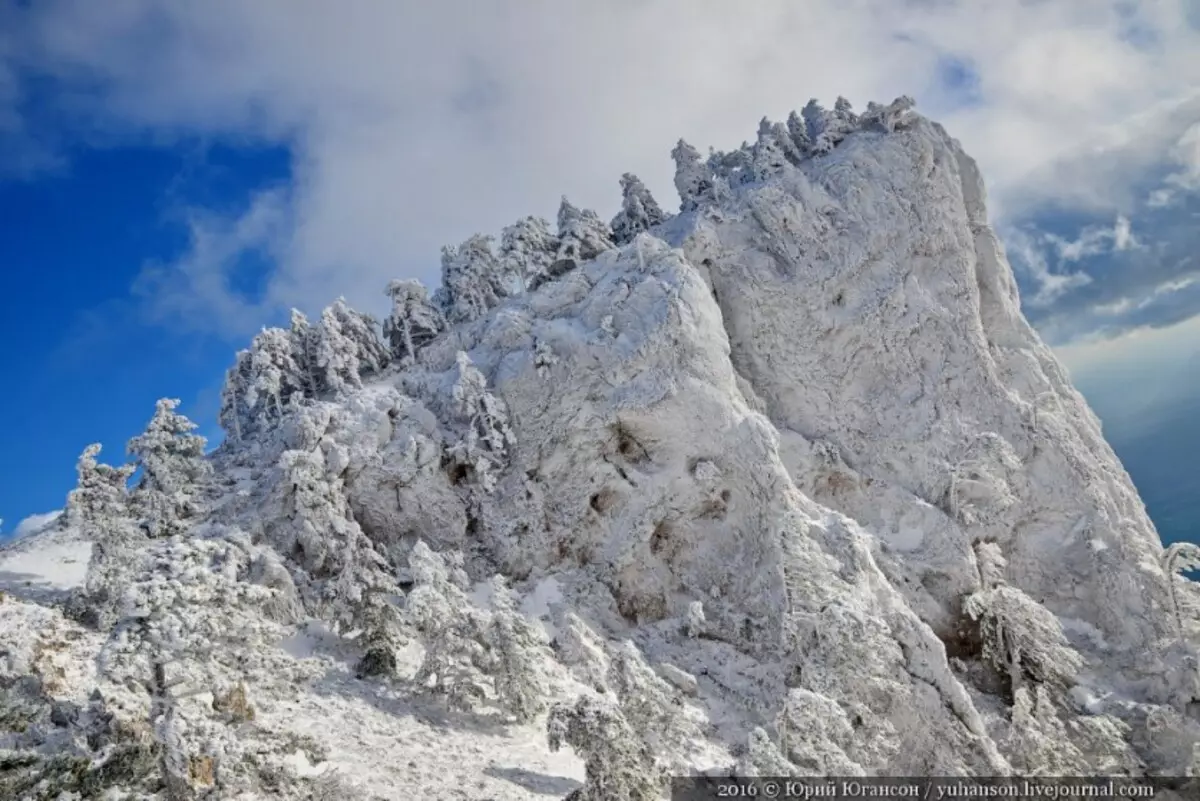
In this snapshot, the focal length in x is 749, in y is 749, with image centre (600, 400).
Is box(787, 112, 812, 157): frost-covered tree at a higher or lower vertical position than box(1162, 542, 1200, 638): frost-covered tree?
higher

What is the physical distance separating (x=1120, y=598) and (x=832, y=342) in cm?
1928

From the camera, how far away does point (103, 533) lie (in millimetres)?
28234

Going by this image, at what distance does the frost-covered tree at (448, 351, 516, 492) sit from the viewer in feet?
121

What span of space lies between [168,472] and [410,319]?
1919 cm

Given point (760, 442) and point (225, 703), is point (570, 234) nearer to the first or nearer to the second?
point (760, 442)

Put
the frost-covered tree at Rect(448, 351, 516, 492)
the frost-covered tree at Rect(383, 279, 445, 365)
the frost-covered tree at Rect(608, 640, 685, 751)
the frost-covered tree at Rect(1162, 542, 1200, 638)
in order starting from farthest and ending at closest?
the frost-covered tree at Rect(383, 279, 445, 365) < the frost-covered tree at Rect(448, 351, 516, 492) < the frost-covered tree at Rect(1162, 542, 1200, 638) < the frost-covered tree at Rect(608, 640, 685, 751)

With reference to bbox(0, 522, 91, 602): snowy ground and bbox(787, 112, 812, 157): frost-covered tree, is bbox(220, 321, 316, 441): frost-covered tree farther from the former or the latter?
bbox(787, 112, 812, 157): frost-covered tree

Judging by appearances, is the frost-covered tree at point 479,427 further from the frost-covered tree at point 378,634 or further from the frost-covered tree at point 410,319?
the frost-covered tree at point 410,319

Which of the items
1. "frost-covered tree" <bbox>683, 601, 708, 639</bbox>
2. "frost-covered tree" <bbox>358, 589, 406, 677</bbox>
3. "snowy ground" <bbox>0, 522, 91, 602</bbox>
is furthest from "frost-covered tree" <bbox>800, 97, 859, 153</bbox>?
"snowy ground" <bbox>0, 522, 91, 602</bbox>

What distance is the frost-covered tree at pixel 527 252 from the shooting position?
51594mm

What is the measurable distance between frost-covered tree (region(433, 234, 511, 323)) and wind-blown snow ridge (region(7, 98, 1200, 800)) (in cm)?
27

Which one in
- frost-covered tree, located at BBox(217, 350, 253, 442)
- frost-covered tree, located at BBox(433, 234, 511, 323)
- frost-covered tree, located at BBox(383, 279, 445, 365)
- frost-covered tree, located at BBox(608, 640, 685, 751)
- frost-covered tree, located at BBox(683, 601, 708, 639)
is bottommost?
frost-covered tree, located at BBox(608, 640, 685, 751)

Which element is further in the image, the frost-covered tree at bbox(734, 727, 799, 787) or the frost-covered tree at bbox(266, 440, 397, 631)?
the frost-covered tree at bbox(266, 440, 397, 631)

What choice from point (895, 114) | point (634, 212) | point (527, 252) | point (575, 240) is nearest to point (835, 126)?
point (895, 114)
